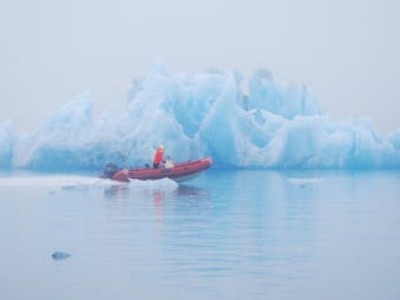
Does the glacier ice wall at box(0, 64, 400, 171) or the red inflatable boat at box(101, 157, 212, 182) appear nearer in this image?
the red inflatable boat at box(101, 157, 212, 182)

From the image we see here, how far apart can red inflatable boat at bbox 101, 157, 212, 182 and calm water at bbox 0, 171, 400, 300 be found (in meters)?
0.44

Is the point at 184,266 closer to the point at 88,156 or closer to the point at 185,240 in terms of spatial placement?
the point at 185,240

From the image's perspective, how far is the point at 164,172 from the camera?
10.2 m

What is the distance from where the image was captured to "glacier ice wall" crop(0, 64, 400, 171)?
1201 cm

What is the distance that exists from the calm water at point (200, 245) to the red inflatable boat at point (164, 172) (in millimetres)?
439

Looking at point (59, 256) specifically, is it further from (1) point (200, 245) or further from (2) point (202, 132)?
(2) point (202, 132)

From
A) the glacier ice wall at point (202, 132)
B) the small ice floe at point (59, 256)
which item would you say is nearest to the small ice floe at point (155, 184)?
the glacier ice wall at point (202, 132)

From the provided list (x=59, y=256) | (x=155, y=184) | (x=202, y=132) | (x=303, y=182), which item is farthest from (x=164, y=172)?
(x=59, y=256)

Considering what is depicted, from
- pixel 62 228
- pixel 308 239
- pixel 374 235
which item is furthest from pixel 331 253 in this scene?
pixel 62 228

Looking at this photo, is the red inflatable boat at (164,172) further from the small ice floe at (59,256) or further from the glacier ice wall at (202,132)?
the small ice floe at (59,256)

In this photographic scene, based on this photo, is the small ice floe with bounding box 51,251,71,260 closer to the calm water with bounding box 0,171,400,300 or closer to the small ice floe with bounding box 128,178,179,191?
the calm water with bounding box 0,171,400,300

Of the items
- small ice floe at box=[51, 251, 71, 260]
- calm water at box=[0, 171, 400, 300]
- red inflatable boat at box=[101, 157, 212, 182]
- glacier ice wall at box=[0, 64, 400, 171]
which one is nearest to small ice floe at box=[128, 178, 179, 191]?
red inflatable boat at box=[101, 157, 212, 182]

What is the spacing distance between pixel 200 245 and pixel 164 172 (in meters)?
4.91

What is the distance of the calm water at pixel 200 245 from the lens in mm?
4086
